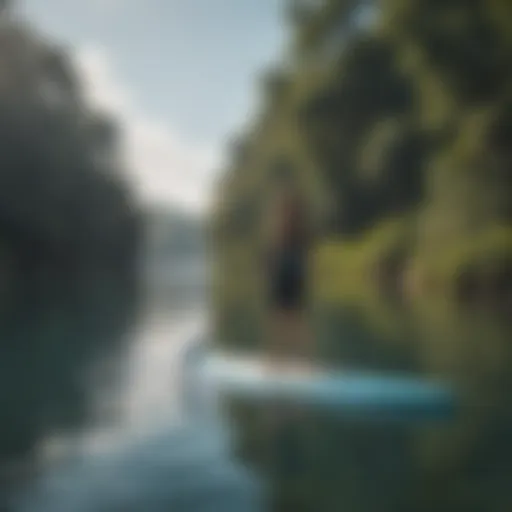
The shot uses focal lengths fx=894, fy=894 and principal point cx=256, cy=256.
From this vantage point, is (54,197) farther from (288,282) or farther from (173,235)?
(288,282)

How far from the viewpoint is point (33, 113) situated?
4.29m

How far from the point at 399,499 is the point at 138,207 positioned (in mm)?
2327

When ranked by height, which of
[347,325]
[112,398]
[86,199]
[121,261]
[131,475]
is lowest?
[131,475]

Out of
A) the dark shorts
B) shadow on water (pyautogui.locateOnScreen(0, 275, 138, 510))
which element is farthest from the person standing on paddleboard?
shadow on water (pyautogui.locateOnScreen(0, 275, 138, 510))

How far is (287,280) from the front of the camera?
11.6ft

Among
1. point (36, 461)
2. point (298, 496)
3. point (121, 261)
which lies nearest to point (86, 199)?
point (121, 261)

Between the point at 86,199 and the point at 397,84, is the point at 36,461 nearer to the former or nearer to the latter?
the point at 86,199

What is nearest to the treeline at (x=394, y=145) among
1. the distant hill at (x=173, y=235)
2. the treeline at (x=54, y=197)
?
the distant hill at (x=173, y=235)

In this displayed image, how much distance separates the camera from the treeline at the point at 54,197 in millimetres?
4082

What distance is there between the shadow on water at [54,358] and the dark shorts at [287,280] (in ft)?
2.28

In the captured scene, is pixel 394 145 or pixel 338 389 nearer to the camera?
pixel 338 389

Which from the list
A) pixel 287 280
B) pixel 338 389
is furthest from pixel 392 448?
pixel 287 280

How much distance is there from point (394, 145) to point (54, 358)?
6.03 ft

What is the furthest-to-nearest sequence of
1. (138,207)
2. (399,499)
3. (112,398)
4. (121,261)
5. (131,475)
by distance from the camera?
(121,261), (138,207), (112,398), (131,475), (399,499)
